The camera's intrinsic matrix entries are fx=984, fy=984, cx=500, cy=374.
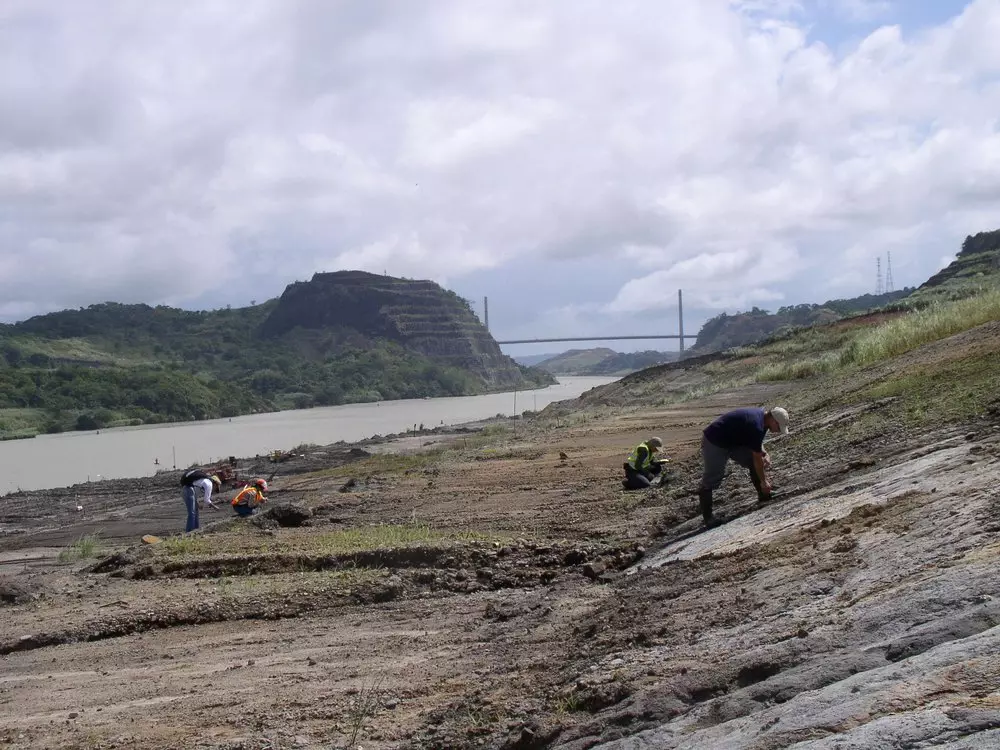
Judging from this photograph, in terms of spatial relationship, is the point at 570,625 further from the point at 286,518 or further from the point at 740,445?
the point at 286,518

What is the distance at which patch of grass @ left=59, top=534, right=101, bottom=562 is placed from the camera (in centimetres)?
1666

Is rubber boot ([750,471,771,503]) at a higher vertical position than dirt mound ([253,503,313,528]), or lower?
higher

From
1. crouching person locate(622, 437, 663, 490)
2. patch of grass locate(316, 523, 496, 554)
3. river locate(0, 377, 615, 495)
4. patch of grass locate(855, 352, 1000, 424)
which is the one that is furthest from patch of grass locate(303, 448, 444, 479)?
patch of grass locate(855, 352, 1000, 424)

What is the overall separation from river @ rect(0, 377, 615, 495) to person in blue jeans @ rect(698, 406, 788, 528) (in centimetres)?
3094

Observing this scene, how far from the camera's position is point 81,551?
55.8 feet

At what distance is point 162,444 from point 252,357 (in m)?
75.4

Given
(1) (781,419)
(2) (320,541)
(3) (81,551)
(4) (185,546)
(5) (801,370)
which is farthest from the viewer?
(5) (801,370)

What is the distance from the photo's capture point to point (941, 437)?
9.42 m

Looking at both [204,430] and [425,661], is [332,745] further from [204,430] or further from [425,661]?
[204,430]

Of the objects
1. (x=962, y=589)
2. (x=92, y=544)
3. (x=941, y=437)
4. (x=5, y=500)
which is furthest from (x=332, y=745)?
(x=5, y=500)

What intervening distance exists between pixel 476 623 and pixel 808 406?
36.5ft

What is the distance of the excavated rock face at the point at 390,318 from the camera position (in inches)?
5615

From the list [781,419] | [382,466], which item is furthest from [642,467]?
[382,466]

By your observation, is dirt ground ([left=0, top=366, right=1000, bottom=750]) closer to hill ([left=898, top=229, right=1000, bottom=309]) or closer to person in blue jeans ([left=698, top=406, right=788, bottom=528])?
Answer: person in blue jeans ([left=698, top=406, right=788, bottom=528])
